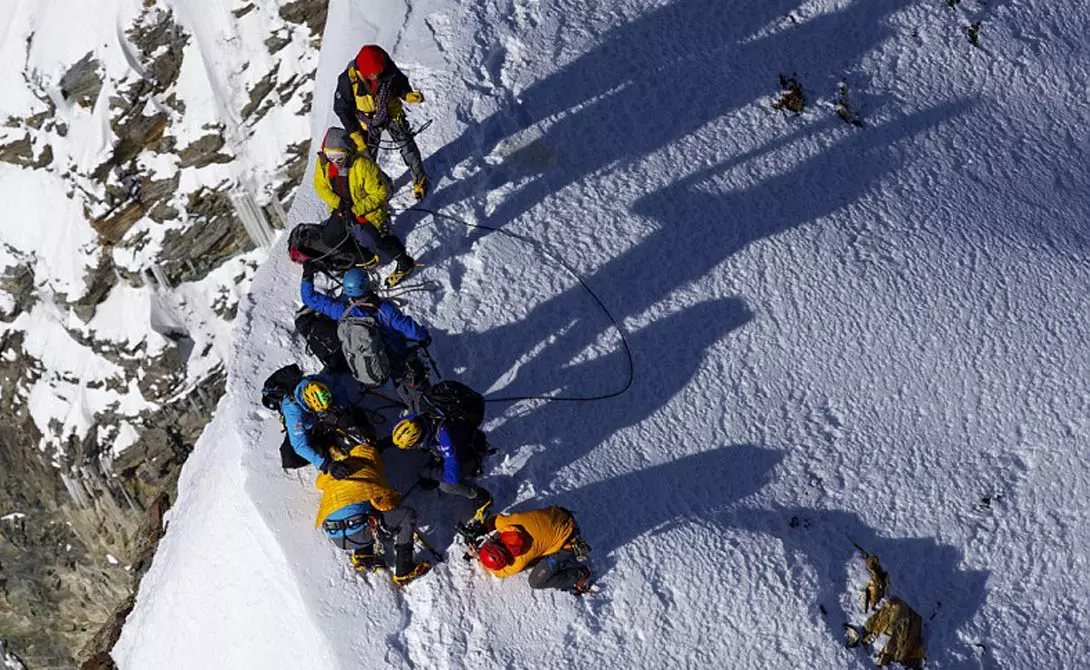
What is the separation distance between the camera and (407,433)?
8.37m

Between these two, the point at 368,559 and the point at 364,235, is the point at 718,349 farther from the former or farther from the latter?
the point at 368,559

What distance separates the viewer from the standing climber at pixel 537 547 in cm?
832

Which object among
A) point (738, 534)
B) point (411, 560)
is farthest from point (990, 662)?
point (411, 560)

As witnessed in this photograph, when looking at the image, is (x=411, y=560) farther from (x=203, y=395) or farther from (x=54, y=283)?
(x=54, y=283)

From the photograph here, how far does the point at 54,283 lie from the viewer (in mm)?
22281

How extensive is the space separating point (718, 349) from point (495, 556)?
12.7 feet

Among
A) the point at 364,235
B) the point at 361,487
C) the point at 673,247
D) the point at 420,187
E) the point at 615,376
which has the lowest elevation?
the point at 615,376

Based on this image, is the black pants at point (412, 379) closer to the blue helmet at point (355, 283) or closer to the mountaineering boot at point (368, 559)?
the blue helmet at point (355, 283)

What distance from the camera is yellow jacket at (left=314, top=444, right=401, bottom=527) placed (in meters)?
8.49

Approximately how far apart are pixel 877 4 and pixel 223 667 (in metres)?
12.2

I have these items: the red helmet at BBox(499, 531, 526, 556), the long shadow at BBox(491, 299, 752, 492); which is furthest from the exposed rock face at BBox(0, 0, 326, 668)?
the red helmet at BBox(499, 531, 526, 556)

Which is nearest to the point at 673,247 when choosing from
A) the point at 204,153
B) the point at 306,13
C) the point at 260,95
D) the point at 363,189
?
the point at 363,189

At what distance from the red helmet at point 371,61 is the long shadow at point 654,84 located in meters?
1.75

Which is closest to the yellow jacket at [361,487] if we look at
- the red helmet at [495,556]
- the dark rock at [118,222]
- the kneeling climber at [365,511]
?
the kneeling climber at [365,511]
